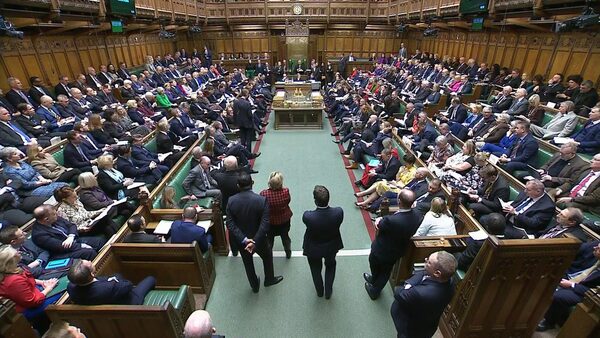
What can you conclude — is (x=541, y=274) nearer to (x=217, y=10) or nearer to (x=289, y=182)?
(x=289, y=182)

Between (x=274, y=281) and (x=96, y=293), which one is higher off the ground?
(x=96, y=293)

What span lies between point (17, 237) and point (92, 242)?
2.53 ft

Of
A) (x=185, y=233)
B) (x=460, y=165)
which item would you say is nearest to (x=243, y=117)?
(x=185, y=233)

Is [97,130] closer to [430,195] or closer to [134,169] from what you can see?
[134,169]

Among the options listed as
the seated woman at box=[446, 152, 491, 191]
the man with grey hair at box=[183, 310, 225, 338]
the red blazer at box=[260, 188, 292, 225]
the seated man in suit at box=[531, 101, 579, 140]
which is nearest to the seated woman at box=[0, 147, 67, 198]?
the red blazer at box=[260, 188, 292, 225]

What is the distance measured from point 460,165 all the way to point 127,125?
6571 mm

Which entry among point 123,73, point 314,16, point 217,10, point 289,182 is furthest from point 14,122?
point 314,16

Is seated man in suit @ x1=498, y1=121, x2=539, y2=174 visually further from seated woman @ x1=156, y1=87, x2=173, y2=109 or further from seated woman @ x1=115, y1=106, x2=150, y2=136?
seated woman @ x1=156, y1=87, x2=173, y2=109

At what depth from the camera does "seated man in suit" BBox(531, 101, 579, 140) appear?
18.2 ft

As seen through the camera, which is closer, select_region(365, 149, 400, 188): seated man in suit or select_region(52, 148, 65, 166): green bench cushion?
select_region(52, 148, 65, 166): green bench cushion

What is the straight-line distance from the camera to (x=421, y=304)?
2170 mm

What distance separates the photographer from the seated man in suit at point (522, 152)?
4941 mm

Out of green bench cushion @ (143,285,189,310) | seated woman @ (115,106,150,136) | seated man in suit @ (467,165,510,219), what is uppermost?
seated woman @ (115,106,150,136)

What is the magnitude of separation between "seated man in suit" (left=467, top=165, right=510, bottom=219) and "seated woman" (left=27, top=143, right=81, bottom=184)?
5684 millimetres
